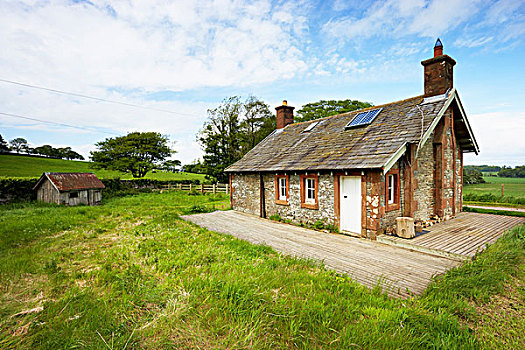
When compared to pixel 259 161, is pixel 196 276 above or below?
below

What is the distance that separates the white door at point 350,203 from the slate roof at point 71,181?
1865 centimetres

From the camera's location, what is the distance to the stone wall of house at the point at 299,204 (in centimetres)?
1032

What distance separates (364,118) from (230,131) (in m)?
22.6

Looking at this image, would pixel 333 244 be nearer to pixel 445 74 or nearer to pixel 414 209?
pixel 414 209

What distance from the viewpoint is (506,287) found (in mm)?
4852

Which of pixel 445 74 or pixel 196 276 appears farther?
pixel 445 74

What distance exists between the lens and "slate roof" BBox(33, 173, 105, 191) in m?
17.1

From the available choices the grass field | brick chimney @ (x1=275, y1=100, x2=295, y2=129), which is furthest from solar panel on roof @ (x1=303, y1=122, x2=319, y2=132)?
the grass field

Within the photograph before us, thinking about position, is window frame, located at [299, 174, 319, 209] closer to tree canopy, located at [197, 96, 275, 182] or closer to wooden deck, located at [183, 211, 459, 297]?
wooden deck, located at [183, 211, 459, 297]

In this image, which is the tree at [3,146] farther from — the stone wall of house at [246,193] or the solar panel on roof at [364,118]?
the solar panel on roof at [364,118]

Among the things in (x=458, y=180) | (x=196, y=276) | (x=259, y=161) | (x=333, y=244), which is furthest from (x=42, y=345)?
(x=458, y=180)

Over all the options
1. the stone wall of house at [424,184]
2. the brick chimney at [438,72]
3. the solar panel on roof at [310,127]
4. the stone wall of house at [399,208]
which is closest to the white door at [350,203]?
the stone wall of house at [399,208]

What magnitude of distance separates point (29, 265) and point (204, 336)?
5.58m

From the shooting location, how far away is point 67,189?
17.1 meters
